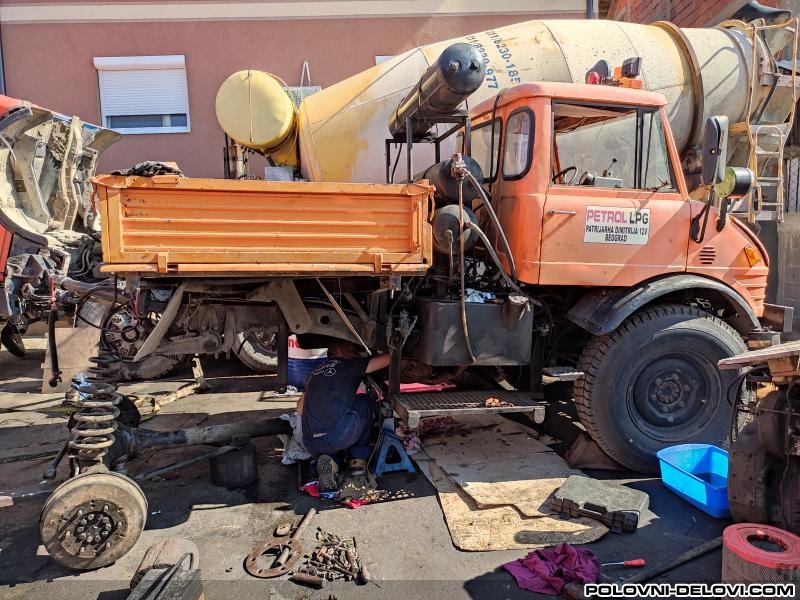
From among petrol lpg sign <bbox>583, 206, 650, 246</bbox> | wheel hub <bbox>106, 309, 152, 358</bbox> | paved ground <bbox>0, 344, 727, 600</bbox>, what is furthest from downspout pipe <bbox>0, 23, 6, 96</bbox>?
petrol lpg sign <bbox>583, 206, 650, 246</bbox>

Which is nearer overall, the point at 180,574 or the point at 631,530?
the point at 180,574

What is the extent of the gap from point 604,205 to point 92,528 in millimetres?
3681

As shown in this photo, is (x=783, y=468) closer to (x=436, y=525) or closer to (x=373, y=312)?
(x=436, y=525)

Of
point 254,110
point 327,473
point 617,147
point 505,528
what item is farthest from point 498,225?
point 254,110

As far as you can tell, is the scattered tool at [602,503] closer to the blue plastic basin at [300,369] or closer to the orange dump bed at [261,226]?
the orange dump bed at [261,226]

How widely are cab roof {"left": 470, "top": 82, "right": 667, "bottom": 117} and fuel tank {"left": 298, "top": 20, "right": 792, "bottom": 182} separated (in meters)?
1.63

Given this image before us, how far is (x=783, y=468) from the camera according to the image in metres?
2.99

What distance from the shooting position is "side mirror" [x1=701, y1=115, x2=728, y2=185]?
338cm

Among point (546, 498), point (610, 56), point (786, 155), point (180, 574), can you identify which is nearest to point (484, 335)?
point (546, 498)

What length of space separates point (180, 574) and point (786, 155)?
759cm

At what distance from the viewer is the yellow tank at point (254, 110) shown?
5.77 metres

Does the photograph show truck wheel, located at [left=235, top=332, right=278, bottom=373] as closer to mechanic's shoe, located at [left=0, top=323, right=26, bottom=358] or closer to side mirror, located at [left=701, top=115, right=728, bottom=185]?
mechanic's shoe, located at [left=0, top=323, right=26, bottom=358]

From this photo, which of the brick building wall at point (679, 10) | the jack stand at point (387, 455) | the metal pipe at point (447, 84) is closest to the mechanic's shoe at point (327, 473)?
the jack stand at point (387, 455)

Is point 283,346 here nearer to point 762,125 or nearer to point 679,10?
point 762,125
